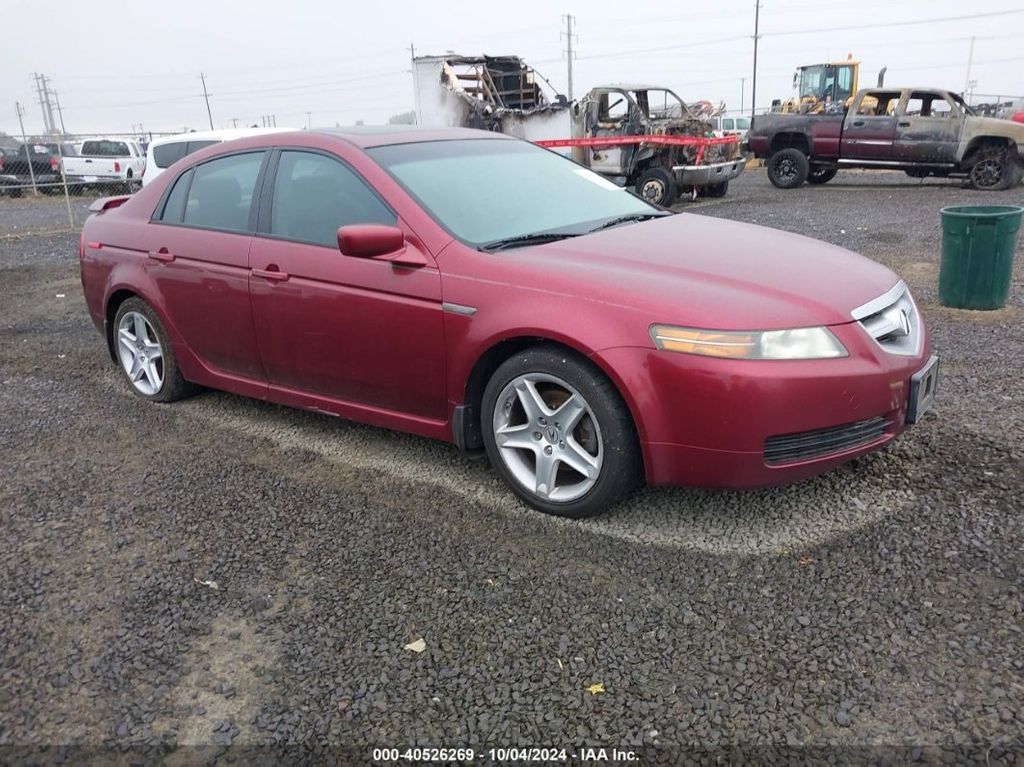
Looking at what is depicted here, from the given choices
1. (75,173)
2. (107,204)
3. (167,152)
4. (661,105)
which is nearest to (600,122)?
(661,105)

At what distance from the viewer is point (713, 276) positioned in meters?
3.29

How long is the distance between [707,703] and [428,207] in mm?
2393

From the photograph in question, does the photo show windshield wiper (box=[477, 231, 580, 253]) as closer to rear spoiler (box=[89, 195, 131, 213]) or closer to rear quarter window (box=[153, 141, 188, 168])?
rear spoiler (box=[89, 195, 131, 213])

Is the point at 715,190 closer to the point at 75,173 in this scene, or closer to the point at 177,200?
the point at 177,200

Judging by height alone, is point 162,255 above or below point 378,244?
below

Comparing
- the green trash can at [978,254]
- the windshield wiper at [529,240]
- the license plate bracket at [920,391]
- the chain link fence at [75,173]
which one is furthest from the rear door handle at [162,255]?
the chain link fence at [75,173]

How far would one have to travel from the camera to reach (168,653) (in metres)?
2.73

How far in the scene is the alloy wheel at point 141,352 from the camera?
201 inches

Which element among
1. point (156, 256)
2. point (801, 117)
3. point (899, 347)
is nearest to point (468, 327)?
point (899, 347)

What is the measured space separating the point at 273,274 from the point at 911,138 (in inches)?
595

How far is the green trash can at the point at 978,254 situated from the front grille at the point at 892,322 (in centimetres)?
341

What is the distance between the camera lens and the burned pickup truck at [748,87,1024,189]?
604 inches

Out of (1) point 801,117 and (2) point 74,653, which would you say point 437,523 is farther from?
(1) point 801,117

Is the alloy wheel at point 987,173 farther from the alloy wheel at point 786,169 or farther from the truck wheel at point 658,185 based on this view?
the truck wheel at point 658,185
